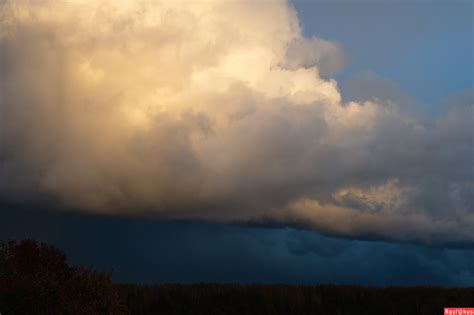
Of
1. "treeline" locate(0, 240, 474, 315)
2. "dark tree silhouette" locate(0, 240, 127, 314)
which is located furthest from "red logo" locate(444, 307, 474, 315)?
"dark tree silhouette" locate(0, 240, 127, 314)

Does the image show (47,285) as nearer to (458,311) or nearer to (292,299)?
(292,299)

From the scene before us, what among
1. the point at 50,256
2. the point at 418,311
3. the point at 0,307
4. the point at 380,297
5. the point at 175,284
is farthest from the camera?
the point at 175,284

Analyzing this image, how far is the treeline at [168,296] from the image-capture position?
82.7 feet

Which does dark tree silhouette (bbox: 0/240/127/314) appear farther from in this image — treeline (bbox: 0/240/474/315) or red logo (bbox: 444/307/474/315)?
red logo (bbox: 444/307/474/315)

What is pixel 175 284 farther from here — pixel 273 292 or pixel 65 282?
pixel 65 282

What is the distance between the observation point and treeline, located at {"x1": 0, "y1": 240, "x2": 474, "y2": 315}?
25203mm

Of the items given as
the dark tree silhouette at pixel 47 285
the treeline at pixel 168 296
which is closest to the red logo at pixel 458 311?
the treeline at pixel 168 296

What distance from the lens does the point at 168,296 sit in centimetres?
4309

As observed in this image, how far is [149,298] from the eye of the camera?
42.8 meters

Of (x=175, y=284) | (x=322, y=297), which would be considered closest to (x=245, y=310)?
(x=322, y=297)

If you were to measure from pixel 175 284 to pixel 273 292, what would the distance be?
933cm

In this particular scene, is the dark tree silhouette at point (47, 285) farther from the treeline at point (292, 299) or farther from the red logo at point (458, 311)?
the red logo at point (458, 311)

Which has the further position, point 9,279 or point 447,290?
point 447,290

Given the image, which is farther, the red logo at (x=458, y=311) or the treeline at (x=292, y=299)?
the treeline at (x=292, y=299)
